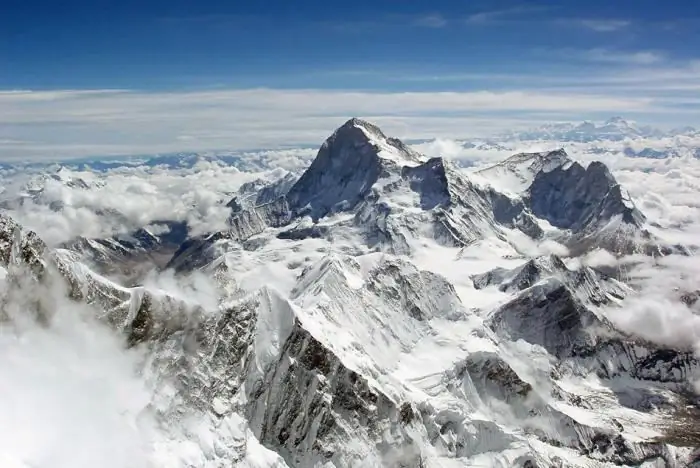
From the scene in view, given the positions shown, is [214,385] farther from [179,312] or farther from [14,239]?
[14,239]

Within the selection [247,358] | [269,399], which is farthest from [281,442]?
[247,358]

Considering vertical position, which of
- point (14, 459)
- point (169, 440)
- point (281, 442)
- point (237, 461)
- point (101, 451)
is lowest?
point (281, 442)

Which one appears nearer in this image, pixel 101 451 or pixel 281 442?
pixel 101 451

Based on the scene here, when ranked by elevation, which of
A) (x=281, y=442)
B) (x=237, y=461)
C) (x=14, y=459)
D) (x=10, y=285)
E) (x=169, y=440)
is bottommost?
(x=281, y=442)

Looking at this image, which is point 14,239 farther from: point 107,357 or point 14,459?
point 14,459

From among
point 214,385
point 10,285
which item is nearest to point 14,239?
point 10,285

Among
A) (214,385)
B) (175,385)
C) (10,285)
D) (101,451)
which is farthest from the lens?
(214,385)

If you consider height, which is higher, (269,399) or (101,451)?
(101,451)

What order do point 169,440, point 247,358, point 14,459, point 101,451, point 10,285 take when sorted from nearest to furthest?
point 14,459 < point 101,451 < point 10,285 < point 169,440 < point 247,358

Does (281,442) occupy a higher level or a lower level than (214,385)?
lower
